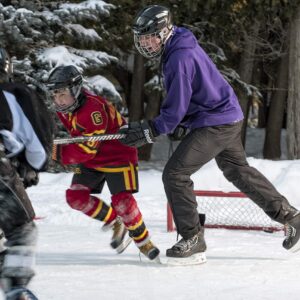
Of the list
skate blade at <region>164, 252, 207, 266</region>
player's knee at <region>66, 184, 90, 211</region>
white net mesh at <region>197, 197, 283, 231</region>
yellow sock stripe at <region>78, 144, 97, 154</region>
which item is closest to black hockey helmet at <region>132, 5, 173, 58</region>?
yellow sock stripe at <region>78, 144, 97, 154</region>

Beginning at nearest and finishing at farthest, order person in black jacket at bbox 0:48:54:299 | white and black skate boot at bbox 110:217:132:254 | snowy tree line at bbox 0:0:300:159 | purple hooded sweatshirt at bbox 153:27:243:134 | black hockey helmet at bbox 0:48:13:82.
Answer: person in black jacket at bbox 0:48:54:299
black hockey helmet at bbox 0:48:13:82
purple hooded sweatshirt at bbox 153:27:243:134
white and black skate boot at bbox 110:217:132:254
snowy tree line at bbox 0:0:300:159

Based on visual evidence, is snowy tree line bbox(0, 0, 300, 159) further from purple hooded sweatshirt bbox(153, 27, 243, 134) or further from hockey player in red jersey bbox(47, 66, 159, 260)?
purple hooded sweatshirt bbox(153, 27, 243, 134)

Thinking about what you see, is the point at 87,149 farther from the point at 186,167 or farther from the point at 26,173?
the point at 26,173

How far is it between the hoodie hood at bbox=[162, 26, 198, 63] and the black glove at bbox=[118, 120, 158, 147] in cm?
41

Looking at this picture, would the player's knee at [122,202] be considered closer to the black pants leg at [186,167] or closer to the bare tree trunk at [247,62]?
the black pants leg at [186,167]

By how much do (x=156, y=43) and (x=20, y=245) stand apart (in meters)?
1.71

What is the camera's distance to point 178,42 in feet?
14.9

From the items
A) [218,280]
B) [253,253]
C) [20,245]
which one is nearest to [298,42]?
[253,253]

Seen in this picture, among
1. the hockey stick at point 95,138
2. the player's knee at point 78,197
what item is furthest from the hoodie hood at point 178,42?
the player's knee at point 78,197

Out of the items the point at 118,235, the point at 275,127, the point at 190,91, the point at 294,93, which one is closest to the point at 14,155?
the point at 190,91

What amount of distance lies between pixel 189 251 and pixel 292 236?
651 millimetres

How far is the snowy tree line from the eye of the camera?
1197 cm

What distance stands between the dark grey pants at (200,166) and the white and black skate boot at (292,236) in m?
0.05

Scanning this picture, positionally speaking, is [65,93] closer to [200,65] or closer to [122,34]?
[200,65]
